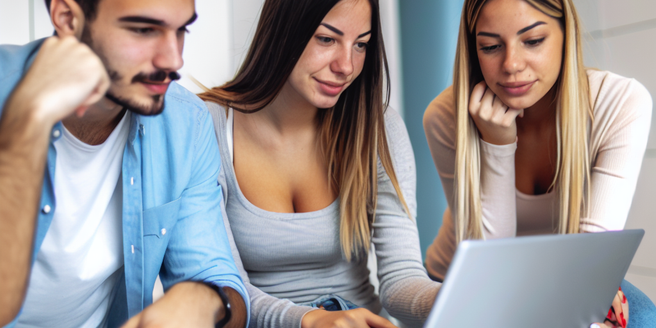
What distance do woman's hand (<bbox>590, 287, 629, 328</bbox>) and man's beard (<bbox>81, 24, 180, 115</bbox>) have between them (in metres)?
0.77

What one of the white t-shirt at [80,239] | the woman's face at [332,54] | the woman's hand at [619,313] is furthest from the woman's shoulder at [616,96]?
the white t-shirt at [80,239]

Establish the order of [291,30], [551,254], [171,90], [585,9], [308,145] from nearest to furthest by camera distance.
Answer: [551,254] < [171,90] < [291,30] < [308,145] < [585,9]

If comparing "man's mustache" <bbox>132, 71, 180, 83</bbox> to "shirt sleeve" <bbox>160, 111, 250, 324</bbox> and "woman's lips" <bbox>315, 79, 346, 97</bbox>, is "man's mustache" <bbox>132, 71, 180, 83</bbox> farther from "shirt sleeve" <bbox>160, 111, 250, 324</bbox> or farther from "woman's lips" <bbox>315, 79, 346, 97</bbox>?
"woman's lips" <bbox>315, 79, 346, 97</bbox>

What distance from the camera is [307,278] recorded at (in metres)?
0.94

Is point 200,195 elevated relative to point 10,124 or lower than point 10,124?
lower

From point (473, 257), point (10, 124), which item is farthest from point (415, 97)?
point (10, 124)

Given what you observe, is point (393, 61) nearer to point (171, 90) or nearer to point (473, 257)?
point (171, 90)

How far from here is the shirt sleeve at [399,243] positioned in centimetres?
89

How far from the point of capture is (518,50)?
3.07 ft

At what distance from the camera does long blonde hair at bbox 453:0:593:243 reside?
97 centimetres

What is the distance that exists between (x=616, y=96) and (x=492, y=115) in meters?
0.22

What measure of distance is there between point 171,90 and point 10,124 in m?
0.27

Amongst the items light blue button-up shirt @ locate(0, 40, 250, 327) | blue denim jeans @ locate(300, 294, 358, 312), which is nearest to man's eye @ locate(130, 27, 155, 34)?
light blue button-up shirt @ locate(0, 40, 250, 327)

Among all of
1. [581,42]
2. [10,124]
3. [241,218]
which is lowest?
[241,218]
